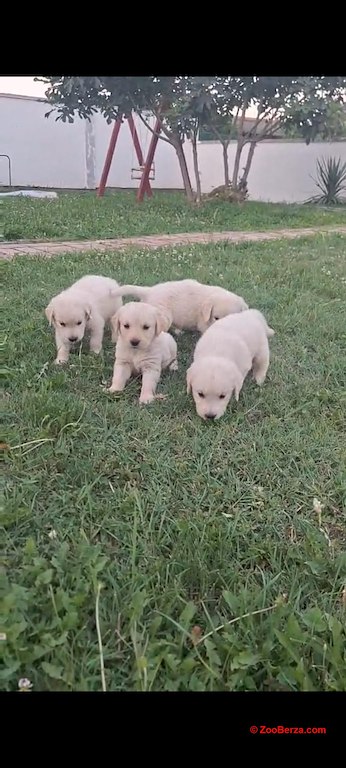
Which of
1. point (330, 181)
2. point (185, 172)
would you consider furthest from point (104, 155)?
point (330, 181)

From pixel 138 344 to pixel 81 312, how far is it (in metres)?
0.32

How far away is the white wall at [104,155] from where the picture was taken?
6.05 m

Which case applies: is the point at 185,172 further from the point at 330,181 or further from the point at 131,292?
the point at 131,292

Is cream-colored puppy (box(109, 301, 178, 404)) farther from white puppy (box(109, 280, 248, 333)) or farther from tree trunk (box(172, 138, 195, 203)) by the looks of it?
tree trunk (box(172, 138, 195, 203))

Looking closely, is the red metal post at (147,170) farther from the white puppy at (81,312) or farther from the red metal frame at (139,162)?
the white puppy at (81,312)

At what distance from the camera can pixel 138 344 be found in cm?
199

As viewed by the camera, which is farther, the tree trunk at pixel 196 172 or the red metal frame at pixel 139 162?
the tree trunk at pixel 196 172

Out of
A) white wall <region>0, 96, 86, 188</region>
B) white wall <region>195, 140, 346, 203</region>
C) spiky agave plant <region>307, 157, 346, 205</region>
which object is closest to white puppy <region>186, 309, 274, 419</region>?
white wall <region>0, 96, 86, 188</region>

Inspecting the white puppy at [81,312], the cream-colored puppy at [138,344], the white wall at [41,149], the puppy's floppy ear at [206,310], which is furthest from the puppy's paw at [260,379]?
the white wall at [41,149]

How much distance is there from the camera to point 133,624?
0.98 metres

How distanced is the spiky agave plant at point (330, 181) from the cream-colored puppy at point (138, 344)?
705 centimetres
